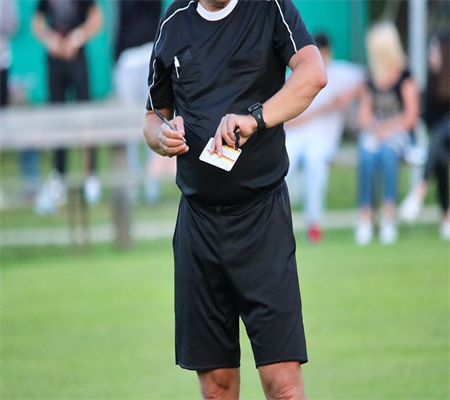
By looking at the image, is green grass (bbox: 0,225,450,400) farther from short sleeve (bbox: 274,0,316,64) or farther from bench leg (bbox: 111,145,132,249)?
short sleeve (bbox: 274,0,316,64)

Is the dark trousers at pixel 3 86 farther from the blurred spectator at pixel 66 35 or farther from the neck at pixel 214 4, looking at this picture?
the neck at pixel 214 4

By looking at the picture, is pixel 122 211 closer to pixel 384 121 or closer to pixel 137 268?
pixel 137 268

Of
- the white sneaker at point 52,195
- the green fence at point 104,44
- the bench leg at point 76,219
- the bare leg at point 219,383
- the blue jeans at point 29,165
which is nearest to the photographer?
the bare leg at point 219,383

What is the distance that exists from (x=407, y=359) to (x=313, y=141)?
6.55 metres

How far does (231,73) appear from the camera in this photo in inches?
182

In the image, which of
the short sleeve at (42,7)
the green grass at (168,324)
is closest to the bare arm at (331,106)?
the green grass at (168,324)

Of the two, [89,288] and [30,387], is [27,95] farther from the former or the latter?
[30,387]

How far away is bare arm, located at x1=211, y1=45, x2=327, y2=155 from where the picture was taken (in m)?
4.52

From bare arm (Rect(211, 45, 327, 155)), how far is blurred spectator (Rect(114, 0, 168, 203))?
36.3 feet

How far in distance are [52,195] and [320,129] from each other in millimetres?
3696

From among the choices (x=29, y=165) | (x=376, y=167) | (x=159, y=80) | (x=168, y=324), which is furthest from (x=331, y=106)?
(x=159, y=80)

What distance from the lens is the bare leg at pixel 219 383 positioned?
4914 millimetres

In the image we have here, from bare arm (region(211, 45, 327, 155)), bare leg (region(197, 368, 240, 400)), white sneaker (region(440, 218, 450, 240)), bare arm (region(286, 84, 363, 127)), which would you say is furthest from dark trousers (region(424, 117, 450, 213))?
bare arm (region(211, 45, 327, 155))

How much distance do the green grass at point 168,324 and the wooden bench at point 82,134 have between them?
420 mm
